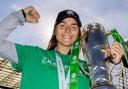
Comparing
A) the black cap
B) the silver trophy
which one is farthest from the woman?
the silver trophy

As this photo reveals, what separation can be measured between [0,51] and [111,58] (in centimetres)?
107

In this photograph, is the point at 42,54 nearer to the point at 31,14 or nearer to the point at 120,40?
the point at 31,14

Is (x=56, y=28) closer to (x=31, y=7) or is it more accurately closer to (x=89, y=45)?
(x=31, y=7)

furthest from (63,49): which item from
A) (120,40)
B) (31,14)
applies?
(120,40)

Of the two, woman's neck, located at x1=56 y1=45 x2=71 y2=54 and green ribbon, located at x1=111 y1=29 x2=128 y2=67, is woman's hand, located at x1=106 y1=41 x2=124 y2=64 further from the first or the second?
woman's neck, located at x1=56 y1=45 x2=71 y2=54

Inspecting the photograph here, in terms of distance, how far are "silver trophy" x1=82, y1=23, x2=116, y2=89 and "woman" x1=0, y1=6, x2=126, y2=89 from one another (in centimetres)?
33

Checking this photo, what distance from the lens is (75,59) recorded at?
2.64 m

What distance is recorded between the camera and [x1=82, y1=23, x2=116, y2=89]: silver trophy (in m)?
2.07

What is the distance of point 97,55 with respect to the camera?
2266 millimetres

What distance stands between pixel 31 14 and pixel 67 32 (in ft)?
1.22

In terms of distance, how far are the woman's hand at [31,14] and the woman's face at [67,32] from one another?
0.85 feet

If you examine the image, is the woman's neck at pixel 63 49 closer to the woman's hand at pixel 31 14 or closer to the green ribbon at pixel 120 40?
the woman's hand at pixel 31 14

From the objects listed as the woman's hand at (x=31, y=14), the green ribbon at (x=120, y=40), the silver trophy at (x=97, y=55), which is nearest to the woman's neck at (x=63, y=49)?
the woman's hand at (x=31, y=14)

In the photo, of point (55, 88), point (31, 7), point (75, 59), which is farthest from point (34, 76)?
point (31, 7)
